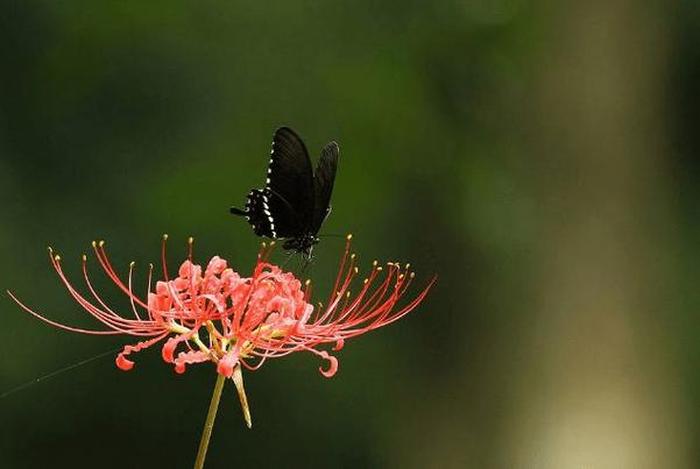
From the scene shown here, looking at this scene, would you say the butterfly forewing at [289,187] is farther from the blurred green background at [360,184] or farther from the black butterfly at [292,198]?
the blurred green background at [360,184]

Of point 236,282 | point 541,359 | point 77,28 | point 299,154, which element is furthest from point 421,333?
point 236,282

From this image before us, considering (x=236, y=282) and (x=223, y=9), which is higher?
(x=223, y=9)

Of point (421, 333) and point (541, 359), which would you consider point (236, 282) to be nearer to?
point (541, 359)

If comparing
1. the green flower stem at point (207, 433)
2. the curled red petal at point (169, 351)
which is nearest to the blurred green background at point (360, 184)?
the curled red petal at point (169, 351)

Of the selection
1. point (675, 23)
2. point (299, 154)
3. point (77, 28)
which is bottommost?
point (299, 154)

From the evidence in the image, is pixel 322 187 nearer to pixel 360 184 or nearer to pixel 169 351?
pixel 169 351

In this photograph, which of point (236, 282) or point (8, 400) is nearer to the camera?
point (236, 282)

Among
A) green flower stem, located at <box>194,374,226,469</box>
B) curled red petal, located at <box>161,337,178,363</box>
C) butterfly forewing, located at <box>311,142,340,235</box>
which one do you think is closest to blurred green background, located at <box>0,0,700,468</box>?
butterfly forewing, located at <box>311,142,340,235</box>
